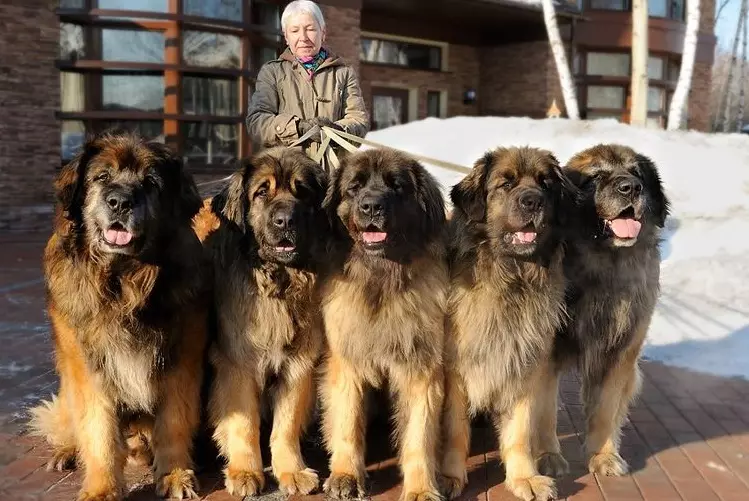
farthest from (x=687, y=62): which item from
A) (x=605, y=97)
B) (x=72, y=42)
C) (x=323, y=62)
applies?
(x=72, y=42)

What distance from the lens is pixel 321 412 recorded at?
3791 millimetres

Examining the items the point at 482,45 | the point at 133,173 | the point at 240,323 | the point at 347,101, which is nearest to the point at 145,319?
the point at 240,323

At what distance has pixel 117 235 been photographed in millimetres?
3084

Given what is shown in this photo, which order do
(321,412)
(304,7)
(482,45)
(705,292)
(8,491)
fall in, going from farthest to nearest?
(482,45)
(705,292)
(304,7)
(321,412)
(8,491)

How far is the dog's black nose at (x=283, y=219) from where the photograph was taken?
10.9 feet

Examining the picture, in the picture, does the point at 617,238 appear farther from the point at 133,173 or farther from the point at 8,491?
the point at 8,491

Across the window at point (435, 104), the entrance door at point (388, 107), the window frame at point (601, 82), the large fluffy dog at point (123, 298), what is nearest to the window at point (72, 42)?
the entrance door at point (388, 107)

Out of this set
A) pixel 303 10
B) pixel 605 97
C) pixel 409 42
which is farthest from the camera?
pixel 605 97

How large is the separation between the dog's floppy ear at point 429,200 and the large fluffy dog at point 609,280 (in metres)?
0.78

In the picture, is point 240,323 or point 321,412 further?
point 321,412

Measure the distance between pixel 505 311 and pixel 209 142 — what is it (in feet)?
35.0

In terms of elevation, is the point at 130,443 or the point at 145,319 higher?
the point at 145,319

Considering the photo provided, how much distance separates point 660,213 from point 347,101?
235 cm

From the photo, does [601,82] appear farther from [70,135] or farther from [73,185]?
[73,185]
